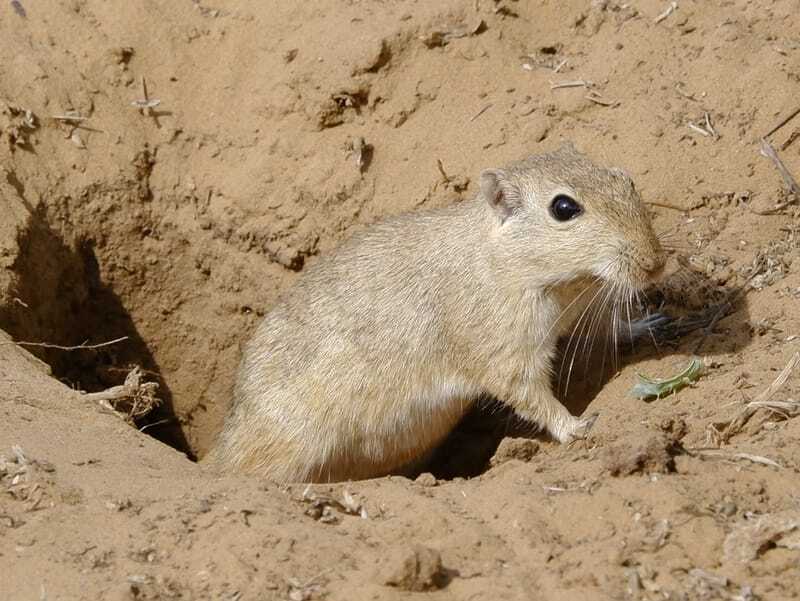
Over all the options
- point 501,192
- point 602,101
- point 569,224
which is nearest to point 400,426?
point 501,192

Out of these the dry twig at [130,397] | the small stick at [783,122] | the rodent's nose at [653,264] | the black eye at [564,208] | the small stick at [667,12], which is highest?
the small stick at [667,12]

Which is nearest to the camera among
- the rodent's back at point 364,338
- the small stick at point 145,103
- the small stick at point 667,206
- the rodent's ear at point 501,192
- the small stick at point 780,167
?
the rodent's ear at point 501,192

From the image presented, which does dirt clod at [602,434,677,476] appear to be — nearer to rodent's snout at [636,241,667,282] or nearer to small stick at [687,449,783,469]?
small stick at [687,449,783,469]

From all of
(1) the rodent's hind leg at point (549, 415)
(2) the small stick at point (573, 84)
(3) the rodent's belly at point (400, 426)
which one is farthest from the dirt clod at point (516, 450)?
(2) the small stick at point (573, 84)

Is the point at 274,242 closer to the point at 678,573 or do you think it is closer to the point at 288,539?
the point at 288,539

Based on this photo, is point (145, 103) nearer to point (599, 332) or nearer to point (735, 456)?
point (599, 332)

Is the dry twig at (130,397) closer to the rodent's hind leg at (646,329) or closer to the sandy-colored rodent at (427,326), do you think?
the sandy-colored rodent at (427,326)
